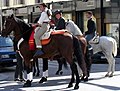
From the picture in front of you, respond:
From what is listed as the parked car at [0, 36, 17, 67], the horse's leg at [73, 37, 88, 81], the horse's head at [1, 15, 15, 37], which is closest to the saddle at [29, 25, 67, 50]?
the horse's leg at [73, 37, 88, 81]

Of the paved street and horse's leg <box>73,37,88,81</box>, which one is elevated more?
horse's leg <box>73,37,88,81</box>

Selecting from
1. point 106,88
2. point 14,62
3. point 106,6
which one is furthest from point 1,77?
point 106,6

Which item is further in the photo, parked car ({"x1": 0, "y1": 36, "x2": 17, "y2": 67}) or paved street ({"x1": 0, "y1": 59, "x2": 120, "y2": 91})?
parked car ({"x1": 0, "y1": 36, "x2": 17, "y2": 67})

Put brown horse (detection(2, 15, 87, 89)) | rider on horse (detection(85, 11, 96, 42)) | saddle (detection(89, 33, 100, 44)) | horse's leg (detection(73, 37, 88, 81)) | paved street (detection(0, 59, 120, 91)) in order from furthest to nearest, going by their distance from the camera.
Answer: saddle (detection(89, 33, 100, 44))
rider on horse (detection(85, 11, 96, 42))
horse's leg (detection(73, 37, 88, 81))
brown horse (detection(2, 15, 87, 89))
paved street (detection(0, 59, 120, 91))

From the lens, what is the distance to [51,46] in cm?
1236

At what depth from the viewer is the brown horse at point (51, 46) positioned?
12047 mm

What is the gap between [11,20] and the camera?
42.0ft

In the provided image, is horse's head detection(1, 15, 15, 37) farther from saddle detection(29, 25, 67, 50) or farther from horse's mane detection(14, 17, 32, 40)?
saddle detection(29, 25, 67, 50)

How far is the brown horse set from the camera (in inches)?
474

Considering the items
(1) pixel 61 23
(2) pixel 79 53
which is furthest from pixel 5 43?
(2) pixel 79 53

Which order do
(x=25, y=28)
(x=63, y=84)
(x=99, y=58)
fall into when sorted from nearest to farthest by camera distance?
1. (x=63, y=84)
2. (x=25, y=28)
3. (x=99, y=58)

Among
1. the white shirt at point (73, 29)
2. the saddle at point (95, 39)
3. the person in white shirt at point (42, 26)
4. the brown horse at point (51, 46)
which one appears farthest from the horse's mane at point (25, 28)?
the saddle at point (95, 39)

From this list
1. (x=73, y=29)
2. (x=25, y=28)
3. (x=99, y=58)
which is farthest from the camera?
(x=99, y=58)

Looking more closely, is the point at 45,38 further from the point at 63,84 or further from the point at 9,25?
the point at 63,84
